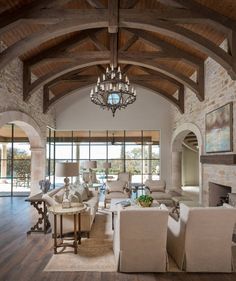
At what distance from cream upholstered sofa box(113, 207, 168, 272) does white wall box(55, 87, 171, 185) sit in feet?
24.8

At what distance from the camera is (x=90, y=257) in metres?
4.21

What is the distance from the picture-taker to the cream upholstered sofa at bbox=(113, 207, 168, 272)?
3.57 m

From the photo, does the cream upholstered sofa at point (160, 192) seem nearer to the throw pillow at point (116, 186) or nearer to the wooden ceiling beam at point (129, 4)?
the throw pillow at point (116, 186)

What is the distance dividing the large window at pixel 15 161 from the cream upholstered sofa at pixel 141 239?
26.2 feet

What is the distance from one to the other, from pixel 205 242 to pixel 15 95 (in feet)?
19.2

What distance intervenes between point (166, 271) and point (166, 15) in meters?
4.43

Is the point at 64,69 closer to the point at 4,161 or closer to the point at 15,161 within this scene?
the point at 15,161

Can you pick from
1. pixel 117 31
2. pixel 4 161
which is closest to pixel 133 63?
pixel 117 31

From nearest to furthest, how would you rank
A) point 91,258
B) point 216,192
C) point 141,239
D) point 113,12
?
point 141,239, point 91,258, point 113,12, point 216,192

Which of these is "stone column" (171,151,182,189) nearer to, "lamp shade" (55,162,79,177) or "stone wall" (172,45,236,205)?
"stone wall" (172,45,236,205)

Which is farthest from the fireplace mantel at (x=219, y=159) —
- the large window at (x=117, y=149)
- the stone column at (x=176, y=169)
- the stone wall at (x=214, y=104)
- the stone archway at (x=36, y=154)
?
the stone archway at (x=36, y=154)

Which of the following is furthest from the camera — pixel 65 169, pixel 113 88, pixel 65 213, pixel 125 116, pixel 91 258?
pixel 125 116

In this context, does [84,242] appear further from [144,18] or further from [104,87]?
[144,18]

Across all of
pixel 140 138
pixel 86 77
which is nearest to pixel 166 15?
pixel 86 77
